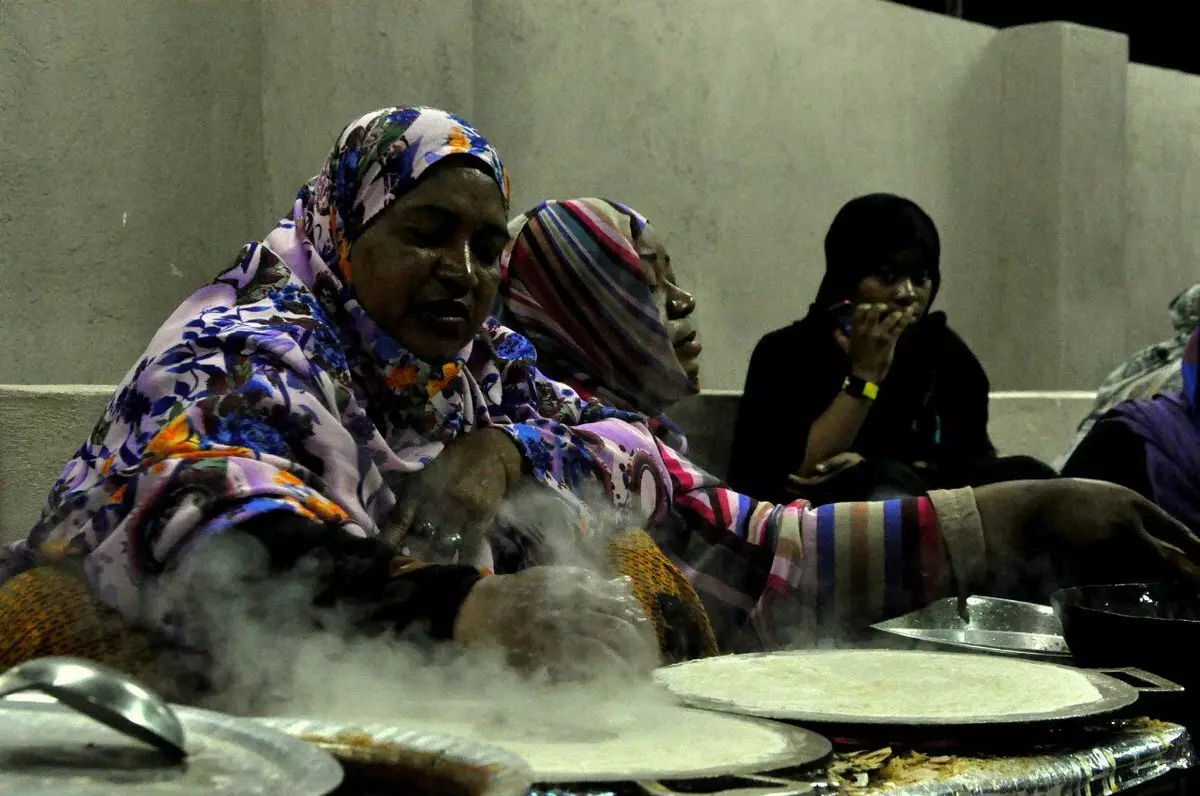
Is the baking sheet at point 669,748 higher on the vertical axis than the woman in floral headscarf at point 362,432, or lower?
lower

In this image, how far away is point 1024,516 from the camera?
6.24 feet

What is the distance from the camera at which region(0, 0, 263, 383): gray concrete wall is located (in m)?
3.34

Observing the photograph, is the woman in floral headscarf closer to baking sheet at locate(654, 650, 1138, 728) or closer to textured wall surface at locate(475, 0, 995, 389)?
baking sheet at locate(654, 650, 1138, 728)

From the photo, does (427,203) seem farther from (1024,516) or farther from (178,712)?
(178,712)

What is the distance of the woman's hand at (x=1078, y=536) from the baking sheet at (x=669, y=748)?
935mm

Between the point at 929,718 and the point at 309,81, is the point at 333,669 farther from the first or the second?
the point at 309,81

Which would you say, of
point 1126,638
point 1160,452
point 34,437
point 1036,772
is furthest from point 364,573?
point 1160,452

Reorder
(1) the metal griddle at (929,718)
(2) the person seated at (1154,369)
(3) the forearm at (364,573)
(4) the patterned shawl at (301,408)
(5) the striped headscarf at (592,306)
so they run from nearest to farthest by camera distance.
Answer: (1) the metal griddle at (929,718), (3) the forearm at (364,573), (4) the patterned shawl at (301,408), (5) the striped headscarf at (592,306), (2) the person seated at (1154,369)

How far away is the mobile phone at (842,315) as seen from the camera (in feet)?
12.7

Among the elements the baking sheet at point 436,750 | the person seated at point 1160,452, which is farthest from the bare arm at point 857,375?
the baking sheet at point 436,750

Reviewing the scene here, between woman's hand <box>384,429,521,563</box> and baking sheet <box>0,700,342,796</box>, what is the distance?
1036 mm

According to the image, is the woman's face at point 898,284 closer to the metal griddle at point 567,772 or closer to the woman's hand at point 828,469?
the woman's hand at point 828,469

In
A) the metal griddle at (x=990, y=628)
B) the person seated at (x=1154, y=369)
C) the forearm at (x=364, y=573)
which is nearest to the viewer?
the forearm at (x=364, y=573)

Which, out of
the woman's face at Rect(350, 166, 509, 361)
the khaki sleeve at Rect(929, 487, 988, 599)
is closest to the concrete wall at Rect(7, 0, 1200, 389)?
the woman's face at Rect(350, 166, 509, 361)
